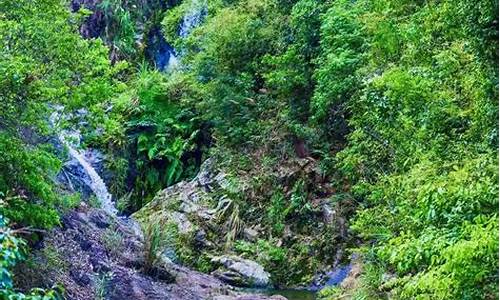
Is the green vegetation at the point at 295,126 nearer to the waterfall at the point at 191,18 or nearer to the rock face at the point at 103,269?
the waterfall at the point at 191,18

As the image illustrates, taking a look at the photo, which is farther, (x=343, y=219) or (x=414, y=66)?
(x=343, y=219)

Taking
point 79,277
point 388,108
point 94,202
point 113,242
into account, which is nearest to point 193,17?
point 94,202

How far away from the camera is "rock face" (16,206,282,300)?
732 centimetres

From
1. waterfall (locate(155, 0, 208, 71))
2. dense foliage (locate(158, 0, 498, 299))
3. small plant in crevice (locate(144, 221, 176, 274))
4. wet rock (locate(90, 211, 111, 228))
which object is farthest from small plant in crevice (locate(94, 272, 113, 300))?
waterfall (locate(155, 0, 208, 71))

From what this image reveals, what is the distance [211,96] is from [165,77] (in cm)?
284

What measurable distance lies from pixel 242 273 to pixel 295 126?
320 cm

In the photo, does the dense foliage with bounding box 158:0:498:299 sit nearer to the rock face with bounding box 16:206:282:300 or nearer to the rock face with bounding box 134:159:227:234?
the rock face with bounding box 134:159:227:234

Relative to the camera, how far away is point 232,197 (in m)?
12.9

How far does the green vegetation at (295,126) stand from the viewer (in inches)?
186

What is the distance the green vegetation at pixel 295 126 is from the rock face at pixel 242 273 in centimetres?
44

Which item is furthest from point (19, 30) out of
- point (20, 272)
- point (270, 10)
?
point (270, 10)

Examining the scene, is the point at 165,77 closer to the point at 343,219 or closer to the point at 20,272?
the point at 343,219

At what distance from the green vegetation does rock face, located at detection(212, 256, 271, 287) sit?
1.43 feet

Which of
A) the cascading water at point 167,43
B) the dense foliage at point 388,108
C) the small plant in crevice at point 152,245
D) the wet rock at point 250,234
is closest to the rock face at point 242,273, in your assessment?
the wet rock at point 250,234
